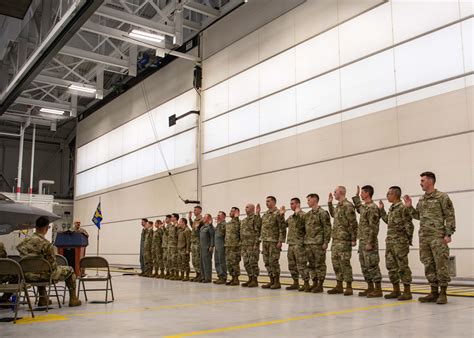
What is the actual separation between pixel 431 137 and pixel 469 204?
1.58 meters

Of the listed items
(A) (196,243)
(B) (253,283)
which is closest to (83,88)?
(A) (196,243)

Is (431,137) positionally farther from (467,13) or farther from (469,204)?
(467,13)

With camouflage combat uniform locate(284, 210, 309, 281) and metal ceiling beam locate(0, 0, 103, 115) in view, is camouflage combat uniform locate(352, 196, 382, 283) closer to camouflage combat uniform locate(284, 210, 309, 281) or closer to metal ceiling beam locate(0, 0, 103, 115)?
camouflage combat uniform locate(284, 210, 309, 281)

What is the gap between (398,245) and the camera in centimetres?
679

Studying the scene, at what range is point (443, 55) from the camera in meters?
9.60

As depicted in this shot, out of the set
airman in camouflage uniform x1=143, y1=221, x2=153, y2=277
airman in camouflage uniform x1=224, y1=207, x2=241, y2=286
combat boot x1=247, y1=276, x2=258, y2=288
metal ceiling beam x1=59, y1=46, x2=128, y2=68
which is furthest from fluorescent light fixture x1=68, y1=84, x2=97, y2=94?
combat boot x1=247, y1=276, x2=258, y2=288

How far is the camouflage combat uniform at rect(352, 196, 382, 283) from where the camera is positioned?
720 cm

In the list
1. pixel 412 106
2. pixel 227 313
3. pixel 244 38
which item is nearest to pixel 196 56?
pixel 244 38

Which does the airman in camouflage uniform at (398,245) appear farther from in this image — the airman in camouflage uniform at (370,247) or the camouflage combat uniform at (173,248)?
the camouflage combat uniform at (173,248)

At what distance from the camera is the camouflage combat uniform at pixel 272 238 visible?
9.04m

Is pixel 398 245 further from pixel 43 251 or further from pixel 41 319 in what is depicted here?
pixel 43 251

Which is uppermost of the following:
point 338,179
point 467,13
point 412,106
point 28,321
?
point 467,13

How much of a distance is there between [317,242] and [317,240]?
40 mm

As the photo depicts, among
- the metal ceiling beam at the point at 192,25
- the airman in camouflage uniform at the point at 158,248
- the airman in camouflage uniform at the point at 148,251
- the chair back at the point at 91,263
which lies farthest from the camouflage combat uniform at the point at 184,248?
the metal ceiling beam at the point at 192,25
